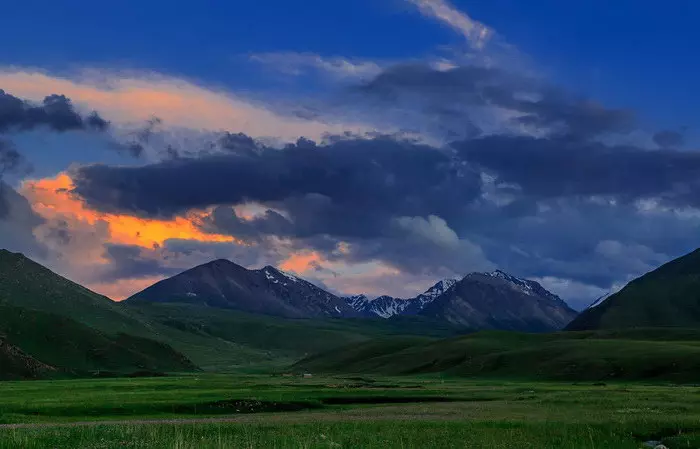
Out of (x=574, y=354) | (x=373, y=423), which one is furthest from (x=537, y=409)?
(x=574, y=354)

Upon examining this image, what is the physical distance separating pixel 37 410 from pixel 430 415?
40.2 metres

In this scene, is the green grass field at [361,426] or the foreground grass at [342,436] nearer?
the foreground grass at [342,436]

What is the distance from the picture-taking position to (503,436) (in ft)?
151

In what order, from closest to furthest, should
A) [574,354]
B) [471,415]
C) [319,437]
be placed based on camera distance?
[319,437] → [471,415] → [574,354]

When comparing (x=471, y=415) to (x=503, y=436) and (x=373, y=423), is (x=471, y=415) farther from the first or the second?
(x=503, y=436)

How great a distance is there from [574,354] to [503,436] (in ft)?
517

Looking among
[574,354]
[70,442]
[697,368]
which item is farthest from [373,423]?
[574,354]

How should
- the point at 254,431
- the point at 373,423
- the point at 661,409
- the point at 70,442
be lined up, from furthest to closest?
the point at 661,409
the point at 373,423
the point at 254,431
the point at 70,442

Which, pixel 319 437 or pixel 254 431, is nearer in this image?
pixel 319 437

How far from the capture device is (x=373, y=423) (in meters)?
54.8

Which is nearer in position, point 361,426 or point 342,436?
point 342,436

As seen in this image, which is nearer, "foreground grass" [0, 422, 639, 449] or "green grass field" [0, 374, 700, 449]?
"foreground grass" [0, 422, 639, 449]

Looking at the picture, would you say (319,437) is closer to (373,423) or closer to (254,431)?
(254,431)

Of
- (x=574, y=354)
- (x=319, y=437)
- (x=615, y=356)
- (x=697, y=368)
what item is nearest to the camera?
(x=319, y=437)
